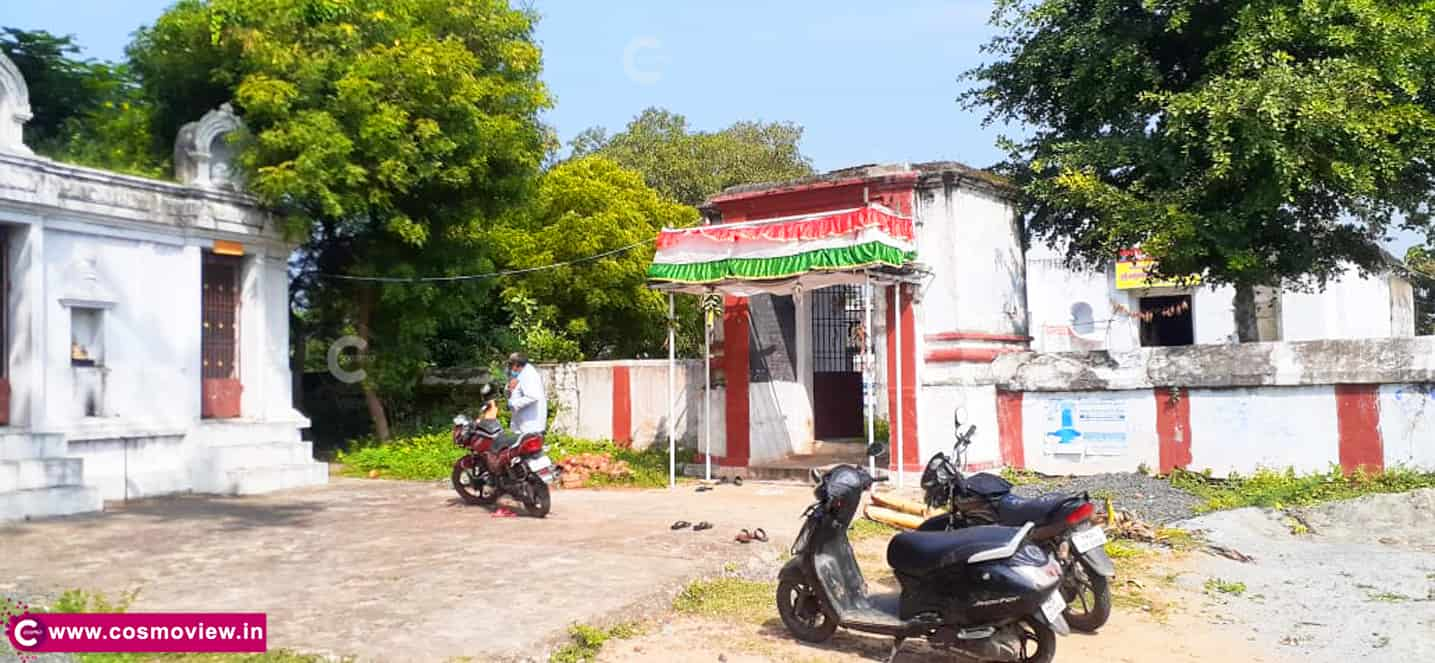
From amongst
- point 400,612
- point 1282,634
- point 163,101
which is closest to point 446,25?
point 163,101

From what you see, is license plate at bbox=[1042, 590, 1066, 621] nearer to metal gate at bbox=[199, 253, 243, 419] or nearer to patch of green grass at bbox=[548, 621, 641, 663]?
patch of green grass at bbox=[548, 621, 641, 663]

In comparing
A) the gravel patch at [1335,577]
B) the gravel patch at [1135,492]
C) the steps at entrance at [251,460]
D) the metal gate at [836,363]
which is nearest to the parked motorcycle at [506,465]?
the steps at entrance at [251,460]

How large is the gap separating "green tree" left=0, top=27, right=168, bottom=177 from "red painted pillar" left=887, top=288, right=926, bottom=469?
941 cm

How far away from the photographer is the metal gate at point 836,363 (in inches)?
617

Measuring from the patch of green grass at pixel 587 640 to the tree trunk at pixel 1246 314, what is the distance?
32.7 ft

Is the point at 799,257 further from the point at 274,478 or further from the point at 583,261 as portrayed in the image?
the point at 583,261

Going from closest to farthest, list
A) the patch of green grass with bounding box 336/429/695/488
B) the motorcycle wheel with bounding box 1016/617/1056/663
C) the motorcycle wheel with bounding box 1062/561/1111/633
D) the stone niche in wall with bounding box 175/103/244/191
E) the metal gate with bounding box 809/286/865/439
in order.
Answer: the motorcycle wheel with bounding box 1016/617/1056/663 < the motorcycle wheel with bounding box 1062/561/1111/633 < the stone niche in wall with bounding box 175/103/244/191 < the patch of green grass with bounding box 336/429/695/488 < the metal gate with bounding box 809/286/865/439

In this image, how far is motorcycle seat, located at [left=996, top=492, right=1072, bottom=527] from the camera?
5750mm

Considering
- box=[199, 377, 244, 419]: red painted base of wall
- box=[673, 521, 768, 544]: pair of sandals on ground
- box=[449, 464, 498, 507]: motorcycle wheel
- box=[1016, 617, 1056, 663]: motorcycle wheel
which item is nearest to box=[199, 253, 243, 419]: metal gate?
box=[199, 377, 244, 419]: red painted base of wall

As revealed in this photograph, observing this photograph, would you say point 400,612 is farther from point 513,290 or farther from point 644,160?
point 644,160

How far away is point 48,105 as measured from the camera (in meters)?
15.4

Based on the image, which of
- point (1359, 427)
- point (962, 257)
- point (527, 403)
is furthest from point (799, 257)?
point (1359, 427)

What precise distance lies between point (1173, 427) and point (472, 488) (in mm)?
7764

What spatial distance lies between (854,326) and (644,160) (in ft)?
42.5
